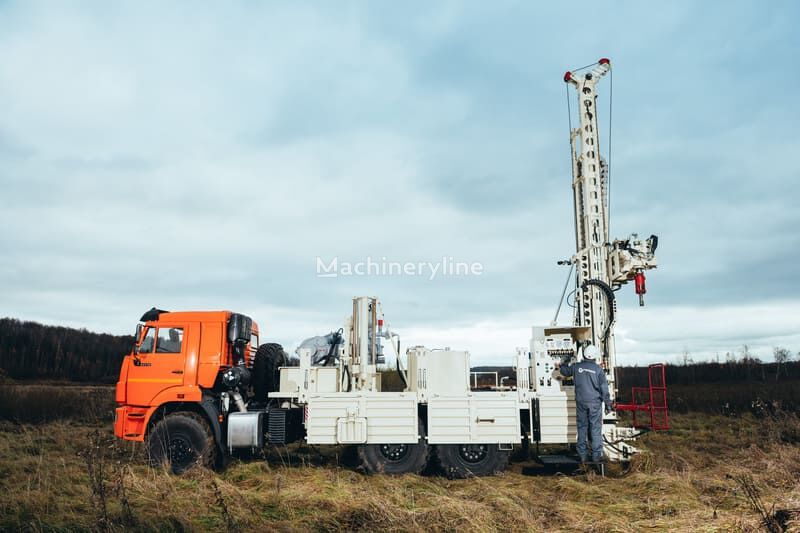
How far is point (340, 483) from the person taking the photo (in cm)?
977

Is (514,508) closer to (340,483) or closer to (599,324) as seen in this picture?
(340,483)

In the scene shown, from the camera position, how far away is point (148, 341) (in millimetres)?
11836

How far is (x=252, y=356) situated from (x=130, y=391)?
8.32 ft

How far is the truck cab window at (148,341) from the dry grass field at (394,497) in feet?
7.16

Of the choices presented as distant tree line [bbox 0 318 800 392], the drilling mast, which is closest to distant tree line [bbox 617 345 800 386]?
distant tree line [bbox 0 318 800 392]

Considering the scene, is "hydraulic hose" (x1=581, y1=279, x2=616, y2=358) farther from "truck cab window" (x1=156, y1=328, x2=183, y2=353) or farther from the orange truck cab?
"truck cab window" (x1=156, y1=328, x2=183, y2=353)

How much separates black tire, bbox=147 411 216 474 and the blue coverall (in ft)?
23.2

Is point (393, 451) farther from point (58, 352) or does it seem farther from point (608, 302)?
point (58, 352)

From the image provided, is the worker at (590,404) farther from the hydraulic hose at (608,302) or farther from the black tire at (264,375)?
the black tire at (264,375)

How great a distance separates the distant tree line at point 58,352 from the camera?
4678cm

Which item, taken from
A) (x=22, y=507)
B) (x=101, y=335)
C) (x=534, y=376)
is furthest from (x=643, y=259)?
(x=101, y=335)

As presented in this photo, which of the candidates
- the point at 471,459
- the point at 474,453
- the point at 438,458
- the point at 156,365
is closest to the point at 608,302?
the point at 474,453

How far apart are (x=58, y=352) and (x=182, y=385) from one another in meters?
44.9

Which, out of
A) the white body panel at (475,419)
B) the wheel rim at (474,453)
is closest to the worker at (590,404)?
the white body panel at (475,419)
